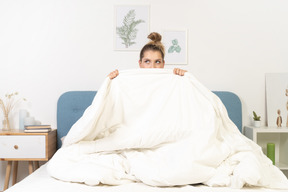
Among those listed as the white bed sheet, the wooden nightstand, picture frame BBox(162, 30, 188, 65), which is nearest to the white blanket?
the white bed sheet

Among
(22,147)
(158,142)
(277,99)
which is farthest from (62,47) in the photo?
(277,99)

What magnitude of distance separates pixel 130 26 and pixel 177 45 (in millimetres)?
532

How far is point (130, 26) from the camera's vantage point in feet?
9.15

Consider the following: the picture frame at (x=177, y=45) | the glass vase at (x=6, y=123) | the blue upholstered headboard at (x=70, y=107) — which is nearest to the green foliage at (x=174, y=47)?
the picture frame at (x=177, y=45)

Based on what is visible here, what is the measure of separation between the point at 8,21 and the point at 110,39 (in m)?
1.08

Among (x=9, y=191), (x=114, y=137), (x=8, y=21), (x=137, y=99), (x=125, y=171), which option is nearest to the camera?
(x=9, y=191)

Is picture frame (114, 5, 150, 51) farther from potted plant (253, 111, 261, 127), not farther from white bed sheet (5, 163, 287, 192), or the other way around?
white bed sheet (5, 163, 287, 192)

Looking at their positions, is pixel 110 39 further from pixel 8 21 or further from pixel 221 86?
pixel 221 86

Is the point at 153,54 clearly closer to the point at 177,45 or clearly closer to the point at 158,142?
the point at 177,45

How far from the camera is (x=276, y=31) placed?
2.87 m

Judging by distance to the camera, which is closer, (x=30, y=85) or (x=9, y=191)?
(x=9, y=191)

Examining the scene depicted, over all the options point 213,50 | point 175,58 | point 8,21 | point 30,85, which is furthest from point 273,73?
point 8,21

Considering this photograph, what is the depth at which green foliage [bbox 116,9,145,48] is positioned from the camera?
2787 millimetres

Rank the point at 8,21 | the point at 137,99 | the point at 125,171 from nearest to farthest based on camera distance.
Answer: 1. the point at 125,171
2. the point at 137,99
3. the point at 8,21
